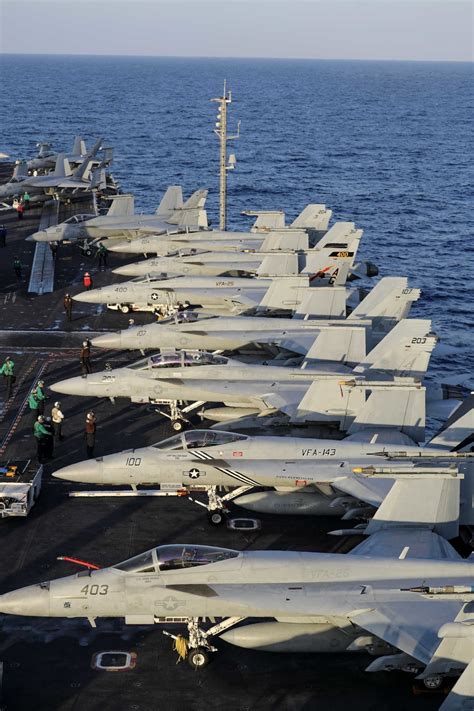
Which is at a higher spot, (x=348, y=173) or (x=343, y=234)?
(x=343, y=234)

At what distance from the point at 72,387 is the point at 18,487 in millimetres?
8137

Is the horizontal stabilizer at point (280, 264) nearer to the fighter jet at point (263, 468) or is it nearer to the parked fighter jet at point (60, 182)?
the fighter jet at point (263, 468)

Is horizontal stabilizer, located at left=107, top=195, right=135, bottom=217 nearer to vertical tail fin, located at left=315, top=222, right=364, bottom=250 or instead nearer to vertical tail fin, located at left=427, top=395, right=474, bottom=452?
vertical tail fin, located at left=315, top=222, right=364, bottom=250

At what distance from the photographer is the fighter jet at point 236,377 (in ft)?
115

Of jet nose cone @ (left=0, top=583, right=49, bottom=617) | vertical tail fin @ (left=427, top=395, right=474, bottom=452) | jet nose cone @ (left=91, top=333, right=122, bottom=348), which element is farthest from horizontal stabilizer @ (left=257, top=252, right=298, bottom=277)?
jet nose cone @ (left=0, top=583, right=49, bottom=617)

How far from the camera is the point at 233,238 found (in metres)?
58.1

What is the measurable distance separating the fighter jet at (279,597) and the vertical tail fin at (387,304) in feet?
67.8

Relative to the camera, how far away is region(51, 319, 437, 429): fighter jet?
115 ft

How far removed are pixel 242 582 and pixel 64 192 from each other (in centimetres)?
6285

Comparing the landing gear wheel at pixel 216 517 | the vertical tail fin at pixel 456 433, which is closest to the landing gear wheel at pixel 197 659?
the landing gear wheel at pixel 216 517

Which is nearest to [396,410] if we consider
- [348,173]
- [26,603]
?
[26,603]

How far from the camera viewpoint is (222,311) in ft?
157

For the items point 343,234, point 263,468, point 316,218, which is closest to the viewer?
point 263,468

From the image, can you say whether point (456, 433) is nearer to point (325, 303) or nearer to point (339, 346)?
point (339, 346)
